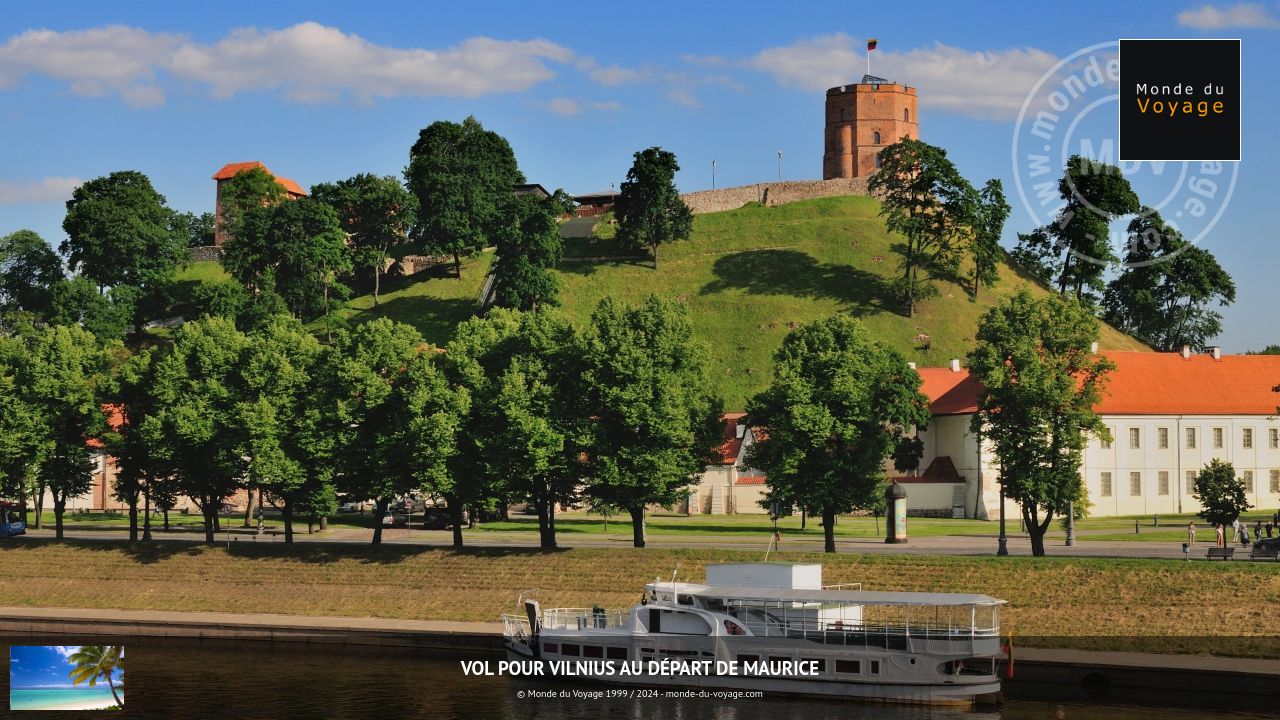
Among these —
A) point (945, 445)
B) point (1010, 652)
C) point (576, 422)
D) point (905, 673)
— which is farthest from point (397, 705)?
point (945, 445)

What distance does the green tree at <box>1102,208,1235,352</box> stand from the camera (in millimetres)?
144500

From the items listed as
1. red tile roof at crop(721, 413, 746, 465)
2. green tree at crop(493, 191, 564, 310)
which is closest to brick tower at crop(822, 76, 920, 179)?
green tree at crop(493, 191, 564, 310)

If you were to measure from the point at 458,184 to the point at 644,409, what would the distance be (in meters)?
86.2

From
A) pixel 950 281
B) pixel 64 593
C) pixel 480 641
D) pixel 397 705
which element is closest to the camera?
pixel 397 705

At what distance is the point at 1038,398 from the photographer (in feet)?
217

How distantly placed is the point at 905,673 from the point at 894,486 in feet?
83.3

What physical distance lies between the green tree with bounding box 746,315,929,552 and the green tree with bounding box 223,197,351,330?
73301 millimetres

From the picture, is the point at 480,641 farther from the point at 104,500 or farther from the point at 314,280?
the point at 314,280

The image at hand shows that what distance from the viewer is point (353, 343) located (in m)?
79.1

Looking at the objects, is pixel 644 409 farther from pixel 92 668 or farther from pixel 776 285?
pixel 776 285

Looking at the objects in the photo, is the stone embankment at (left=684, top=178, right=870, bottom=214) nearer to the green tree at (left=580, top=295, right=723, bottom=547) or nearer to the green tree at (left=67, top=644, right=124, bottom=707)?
the green tree at (left=580, top=295, right=723, bottom=547)

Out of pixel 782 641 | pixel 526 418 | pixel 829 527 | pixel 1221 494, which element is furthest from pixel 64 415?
pixel 1221 494

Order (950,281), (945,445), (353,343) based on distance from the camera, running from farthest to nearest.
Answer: (950,281) < (945,445) < (353,343)

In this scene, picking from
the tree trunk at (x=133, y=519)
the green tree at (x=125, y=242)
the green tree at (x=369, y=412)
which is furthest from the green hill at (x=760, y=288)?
the tree trunk at (x=133, y=519)
